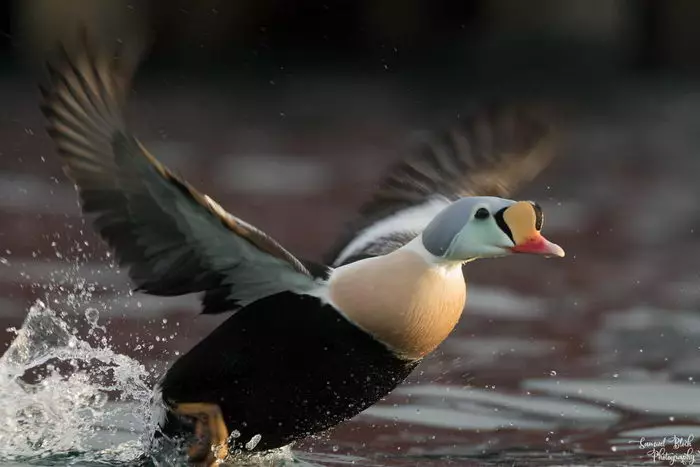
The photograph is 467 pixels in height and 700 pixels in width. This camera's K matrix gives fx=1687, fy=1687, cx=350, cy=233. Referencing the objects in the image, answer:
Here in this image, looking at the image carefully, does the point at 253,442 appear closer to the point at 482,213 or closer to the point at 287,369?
the point at 287,369

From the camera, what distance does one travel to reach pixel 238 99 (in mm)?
16656

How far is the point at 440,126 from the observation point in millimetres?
10016

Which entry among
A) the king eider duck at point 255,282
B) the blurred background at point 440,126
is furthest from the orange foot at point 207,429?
the blurred background at point 440,126

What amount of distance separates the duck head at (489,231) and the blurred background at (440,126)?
1.01m

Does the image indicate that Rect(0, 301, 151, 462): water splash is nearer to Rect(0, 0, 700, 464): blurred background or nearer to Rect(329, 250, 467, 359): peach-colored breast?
Rect(0, 0, 700, 464): blurred background

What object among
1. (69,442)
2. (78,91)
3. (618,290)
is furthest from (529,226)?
(618,290)

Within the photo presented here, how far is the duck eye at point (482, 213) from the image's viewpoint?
4871mm

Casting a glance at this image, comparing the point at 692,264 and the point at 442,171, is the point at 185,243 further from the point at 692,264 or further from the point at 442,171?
the point at 692,264

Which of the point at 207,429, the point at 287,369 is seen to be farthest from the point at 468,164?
the point at 207,429

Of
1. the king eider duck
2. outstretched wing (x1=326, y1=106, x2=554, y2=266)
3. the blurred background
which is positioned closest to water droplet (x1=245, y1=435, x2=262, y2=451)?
the king eider duck

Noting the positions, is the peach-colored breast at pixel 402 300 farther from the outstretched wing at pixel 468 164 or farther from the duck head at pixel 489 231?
the outstretched wing at pixel 468 164

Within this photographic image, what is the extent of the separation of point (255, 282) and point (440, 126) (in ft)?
17.0

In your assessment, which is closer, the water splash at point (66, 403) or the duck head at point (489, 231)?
the duck head at point (489, 231)

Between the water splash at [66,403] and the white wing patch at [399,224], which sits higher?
the white wing patch at [399,224]
